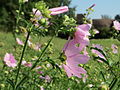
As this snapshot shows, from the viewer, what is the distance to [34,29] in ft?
3.77

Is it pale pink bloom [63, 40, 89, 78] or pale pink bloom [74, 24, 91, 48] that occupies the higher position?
pale pink bloom [74, 24, 91, 48]

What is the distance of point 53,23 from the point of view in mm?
1143

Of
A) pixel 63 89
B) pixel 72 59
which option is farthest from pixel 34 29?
pixel 63 89

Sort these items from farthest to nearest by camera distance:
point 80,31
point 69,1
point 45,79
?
point 69,1 < point 45,79 < point 80,31

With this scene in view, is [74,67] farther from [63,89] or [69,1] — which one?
[69,1]

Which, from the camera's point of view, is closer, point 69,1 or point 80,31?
point 80,31

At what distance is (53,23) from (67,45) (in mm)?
103

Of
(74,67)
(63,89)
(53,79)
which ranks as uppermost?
(74,67)

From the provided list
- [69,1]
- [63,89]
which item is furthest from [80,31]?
[69,1]

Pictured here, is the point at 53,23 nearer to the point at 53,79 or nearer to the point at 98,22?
the point at 53,79

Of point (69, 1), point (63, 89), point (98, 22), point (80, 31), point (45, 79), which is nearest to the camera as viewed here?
point (80, 31)

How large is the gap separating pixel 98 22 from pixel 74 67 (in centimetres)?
2673

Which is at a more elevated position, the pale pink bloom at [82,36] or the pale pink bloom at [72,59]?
the pale pink bloom at [82,36]

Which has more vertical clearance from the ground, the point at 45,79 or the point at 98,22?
the point at 45,79
